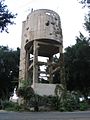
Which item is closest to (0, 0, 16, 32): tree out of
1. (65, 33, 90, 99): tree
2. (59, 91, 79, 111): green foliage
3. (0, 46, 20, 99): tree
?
A: (59, 91, 79, 111): green foliage

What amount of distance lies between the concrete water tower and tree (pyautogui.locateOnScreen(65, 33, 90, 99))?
6.76 meters

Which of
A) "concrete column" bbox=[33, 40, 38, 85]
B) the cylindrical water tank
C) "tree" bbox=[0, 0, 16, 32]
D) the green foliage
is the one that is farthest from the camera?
the cylindrical water tank

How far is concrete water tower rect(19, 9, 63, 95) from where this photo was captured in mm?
37438

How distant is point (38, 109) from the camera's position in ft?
111

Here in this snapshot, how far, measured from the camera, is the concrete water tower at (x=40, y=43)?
37438mm

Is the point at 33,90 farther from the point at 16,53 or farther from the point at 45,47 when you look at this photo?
the point at 16,53

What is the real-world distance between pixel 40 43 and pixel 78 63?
12.8 meters

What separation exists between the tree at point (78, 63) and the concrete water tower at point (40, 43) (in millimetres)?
6761

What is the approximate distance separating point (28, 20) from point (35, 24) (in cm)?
203

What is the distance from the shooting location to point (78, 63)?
49.5m

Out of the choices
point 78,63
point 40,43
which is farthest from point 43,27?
point 78,63

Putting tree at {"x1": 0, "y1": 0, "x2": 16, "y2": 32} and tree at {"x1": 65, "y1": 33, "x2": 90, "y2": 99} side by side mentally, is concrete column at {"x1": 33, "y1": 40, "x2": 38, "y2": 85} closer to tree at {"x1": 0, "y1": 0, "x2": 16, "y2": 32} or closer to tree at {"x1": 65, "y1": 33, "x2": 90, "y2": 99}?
tree at {"x1": 65, "y1": 33, "x2": 90, "y2": 99}

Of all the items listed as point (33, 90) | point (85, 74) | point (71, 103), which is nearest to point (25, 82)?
point (33, 90)

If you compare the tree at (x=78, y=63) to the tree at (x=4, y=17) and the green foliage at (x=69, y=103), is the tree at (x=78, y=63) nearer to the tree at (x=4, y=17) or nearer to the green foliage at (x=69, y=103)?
the green foliage at (x=69, y=103)
